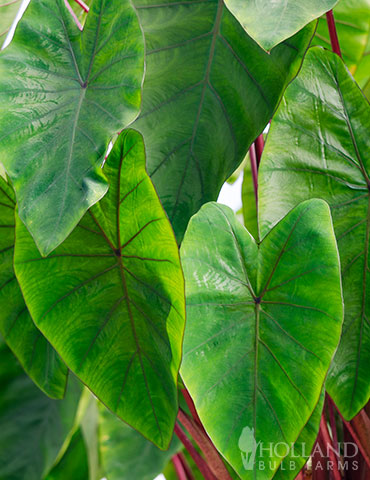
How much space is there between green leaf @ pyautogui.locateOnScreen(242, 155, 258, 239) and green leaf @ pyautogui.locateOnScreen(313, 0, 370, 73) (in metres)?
0.30

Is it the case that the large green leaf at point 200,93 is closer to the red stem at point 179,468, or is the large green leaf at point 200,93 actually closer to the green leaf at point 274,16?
the green leaf at point 274,16

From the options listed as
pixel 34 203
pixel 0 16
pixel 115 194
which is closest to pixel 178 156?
pixel 115 194

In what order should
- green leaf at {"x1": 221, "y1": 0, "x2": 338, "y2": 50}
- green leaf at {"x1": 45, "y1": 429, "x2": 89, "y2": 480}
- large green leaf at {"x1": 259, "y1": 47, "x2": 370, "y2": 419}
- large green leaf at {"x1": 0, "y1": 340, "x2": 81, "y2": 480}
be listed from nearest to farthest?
green leaf at {"x1": 221, "y1": 0, "x2": 338, "y2": 50}
large green leaf at {"x1": 259, "y1": 47, "x2": 370, "y2": 419}
large green leaf at {"x1": 0, "y1": 340, "x2": 81, "y2": 480}
green leaf at {"x1": 45, "y1": 429, "x2": 89, "y2": 480}

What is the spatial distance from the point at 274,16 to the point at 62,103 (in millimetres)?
257

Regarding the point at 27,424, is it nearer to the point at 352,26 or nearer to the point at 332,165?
the point at 332,165

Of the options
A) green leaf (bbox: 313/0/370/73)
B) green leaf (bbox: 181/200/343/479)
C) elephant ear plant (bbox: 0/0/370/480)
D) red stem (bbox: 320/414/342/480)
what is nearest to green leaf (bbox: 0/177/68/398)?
elephant ear plant (bbox: 0/0/370/480)

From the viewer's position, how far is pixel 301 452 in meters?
0.58

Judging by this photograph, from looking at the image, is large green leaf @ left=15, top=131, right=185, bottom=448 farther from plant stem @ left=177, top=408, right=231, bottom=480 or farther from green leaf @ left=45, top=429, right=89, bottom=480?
green leaf @ left=45, top=429, right=89, bottom=480

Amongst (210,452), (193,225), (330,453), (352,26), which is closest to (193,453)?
(210,452)

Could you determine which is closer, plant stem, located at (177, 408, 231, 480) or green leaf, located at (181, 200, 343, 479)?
green leaf, located at (181, 200, 343, 479)

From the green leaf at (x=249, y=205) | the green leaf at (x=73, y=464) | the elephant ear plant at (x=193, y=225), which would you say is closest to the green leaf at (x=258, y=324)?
the elephant ear plant at (x=193, y=225)

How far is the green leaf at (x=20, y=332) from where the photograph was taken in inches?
29.8

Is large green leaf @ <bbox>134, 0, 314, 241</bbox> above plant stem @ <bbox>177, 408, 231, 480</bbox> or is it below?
above

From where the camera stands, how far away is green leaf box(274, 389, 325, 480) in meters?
0.57
